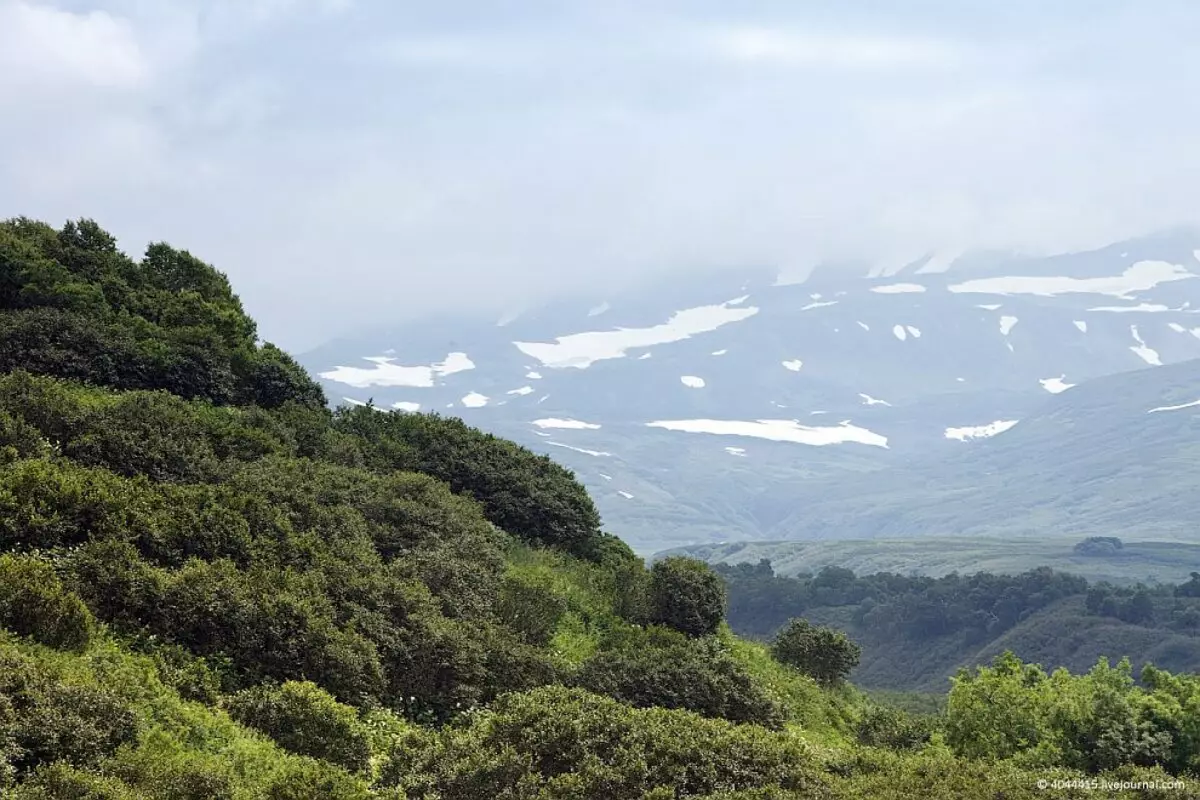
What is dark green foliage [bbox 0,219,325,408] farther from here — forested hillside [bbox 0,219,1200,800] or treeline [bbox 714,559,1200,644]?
treeline [bbox 714,559,1200,644]

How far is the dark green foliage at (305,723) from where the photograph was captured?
50.1 feet

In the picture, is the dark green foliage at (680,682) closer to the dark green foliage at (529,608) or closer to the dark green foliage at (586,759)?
the dark green foliage at (529,608)

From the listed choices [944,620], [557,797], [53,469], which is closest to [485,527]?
[53,469]

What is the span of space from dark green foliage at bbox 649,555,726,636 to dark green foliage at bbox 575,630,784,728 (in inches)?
234

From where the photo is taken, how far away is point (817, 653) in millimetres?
36250

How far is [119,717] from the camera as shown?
41.4 ft

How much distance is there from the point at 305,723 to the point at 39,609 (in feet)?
11.9

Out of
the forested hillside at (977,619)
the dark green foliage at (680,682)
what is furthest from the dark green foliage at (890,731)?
the forested hillside at (977,619)

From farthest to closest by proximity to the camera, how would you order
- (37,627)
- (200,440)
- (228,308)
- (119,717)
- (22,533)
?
(228,308)
(200,440)
(22,533)
(37,627)
(119,717)

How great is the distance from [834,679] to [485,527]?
13.4 m

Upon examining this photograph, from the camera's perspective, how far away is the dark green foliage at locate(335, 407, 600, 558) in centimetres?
3441

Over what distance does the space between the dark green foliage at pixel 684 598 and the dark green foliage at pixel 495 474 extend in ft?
18.1

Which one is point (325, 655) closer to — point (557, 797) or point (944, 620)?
point (557, 797)

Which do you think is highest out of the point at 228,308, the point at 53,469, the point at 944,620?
the point at 228,308
